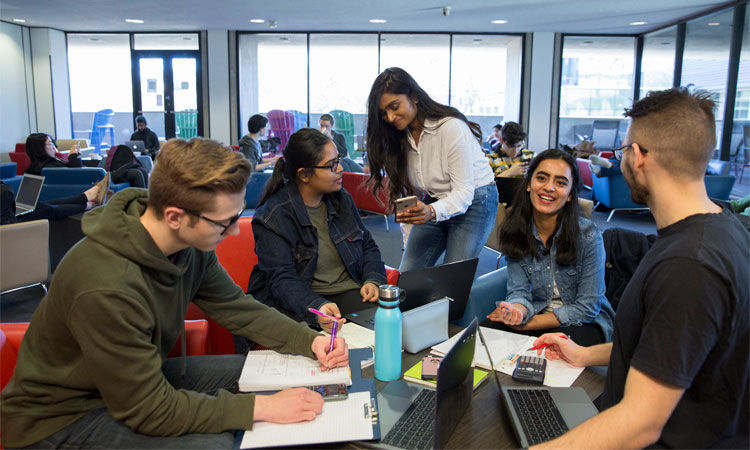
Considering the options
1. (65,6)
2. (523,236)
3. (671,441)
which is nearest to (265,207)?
(523,236)

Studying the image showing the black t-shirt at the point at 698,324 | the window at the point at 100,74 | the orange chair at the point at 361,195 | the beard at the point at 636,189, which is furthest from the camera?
the window at the point at 100,74

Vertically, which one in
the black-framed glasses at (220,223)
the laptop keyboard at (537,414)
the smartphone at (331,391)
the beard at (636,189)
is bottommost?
the laptop keyboard at (537,414)

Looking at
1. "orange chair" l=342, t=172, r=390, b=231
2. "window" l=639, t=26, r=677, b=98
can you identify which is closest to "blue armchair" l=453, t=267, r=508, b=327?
"orange chair" l=342, t=172, r=390, b=231

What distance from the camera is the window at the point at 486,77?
1110cm

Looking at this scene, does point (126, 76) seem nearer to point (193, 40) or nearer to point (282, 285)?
point (193, 40)

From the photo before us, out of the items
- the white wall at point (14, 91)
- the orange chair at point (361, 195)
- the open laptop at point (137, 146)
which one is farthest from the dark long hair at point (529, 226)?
the white wall at point (14, 91)

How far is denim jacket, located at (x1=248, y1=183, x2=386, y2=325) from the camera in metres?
2.12

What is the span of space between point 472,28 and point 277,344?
993cm

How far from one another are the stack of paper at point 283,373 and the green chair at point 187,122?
10638 millimetres

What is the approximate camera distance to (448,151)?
8.28 ft

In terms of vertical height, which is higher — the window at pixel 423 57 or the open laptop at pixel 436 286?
the window at pixel 423 57

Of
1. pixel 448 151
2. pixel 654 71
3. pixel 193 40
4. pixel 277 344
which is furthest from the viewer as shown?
pixel 193 40

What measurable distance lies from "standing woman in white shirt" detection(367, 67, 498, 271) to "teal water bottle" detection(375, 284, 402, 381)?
3.34ft

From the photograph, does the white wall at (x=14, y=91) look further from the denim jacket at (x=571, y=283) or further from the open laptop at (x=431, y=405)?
the open laptop at (x=431, y=405)
